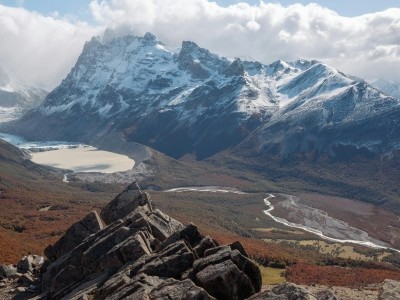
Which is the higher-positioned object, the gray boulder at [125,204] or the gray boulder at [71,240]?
the gray boulder at [125,204]

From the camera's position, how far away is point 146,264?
3872 centimetres

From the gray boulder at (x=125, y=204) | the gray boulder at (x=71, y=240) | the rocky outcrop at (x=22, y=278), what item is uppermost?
the gray boulder at (x=125, y=204)

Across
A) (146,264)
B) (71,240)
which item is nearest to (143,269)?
(146,264)

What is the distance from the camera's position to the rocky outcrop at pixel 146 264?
111 ft

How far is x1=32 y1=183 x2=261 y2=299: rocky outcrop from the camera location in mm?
33938

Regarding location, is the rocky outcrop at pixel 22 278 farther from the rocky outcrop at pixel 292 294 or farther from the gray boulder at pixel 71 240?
the rocky outcrop at pixel 292 294

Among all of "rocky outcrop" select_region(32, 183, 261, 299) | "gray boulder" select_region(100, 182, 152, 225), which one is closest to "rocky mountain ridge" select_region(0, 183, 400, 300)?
"rocky outcrop" select_region(32, 183, 261, 299)

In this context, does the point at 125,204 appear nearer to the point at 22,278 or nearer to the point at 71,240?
the point at 71,240

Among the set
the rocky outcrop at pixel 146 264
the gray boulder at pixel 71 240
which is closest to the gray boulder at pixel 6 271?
the gray boulder at pixel 71 240

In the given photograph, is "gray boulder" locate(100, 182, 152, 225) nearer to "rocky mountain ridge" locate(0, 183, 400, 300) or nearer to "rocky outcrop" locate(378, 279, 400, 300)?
"rocky mountain ridge" locate(0, 183, 400, 300)

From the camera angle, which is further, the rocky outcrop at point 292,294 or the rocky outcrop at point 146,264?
the rocky outcrop at point 146,264

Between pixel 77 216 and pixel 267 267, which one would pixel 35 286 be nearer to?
pixel 267 267

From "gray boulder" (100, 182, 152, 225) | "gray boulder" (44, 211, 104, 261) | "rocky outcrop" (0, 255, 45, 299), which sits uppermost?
"gray boulder" (100, 182, 152, 225)

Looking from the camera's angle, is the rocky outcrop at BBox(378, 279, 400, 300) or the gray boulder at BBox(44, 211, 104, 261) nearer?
the rocky outcrop at BBox(378, 279, 400, 300)
